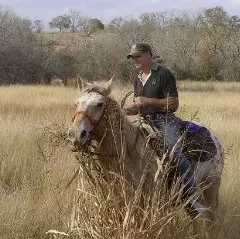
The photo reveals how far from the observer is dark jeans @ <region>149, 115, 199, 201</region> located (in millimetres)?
4961

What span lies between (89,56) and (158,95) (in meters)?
30.9

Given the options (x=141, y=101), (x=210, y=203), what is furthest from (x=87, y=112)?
(x=210, y=203)

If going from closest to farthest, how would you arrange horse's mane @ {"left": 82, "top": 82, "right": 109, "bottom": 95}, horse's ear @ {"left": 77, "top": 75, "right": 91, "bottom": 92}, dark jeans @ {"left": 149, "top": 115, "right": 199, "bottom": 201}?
horse's mane @ {"left": 82, "top": 82, "right": 109, "bottom": 95} < horse's ear @ {"left": 77, "top": 75, "right": 91, "bottom": 92} < dark jeans @ {"left": 149, "top": 115, "right": 199, "bottom": 201}

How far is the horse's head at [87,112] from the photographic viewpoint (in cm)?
411

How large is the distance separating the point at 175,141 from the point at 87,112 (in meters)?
1.09

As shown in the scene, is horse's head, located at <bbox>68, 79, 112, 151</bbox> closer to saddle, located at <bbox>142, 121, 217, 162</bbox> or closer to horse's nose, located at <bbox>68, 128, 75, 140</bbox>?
horse's nose, located at <bbox>68, 128, 75, 140</bbox>

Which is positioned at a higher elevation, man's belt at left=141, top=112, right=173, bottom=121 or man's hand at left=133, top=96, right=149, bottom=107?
man's hand at left=133, top=96, right=149, bottom=107

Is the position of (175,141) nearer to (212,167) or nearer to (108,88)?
(212,167)

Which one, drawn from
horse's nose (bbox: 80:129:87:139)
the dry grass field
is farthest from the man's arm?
horse's nose (bbox: 80:129:87:139)

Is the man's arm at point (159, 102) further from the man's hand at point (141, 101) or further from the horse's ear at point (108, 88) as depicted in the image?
the horse's ear at point (108, 88)

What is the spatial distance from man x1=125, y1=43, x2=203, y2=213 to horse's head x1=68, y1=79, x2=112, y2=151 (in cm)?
54

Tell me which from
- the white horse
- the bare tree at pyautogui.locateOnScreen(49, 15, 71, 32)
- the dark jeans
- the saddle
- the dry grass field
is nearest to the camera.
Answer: the white horse

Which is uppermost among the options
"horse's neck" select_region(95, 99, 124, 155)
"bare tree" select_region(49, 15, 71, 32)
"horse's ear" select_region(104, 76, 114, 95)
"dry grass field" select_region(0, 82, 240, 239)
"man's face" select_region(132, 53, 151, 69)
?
"bare tree" select_region(49, 15, 71, 32)

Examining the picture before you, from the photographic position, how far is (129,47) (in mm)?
38250
